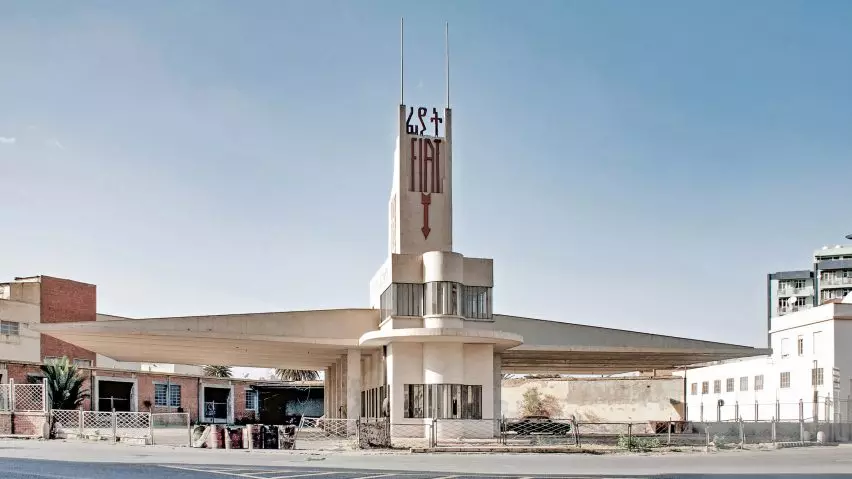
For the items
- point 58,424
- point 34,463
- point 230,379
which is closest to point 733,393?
point 230,379

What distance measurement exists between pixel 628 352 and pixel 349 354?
14066 millimetres

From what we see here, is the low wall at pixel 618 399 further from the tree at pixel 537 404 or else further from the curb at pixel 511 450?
the curb at pixel 511 450

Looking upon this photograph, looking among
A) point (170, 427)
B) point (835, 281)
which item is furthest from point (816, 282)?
point (170, 427)

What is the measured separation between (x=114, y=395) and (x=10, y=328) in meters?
7.72

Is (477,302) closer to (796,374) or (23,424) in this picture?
(23,424)

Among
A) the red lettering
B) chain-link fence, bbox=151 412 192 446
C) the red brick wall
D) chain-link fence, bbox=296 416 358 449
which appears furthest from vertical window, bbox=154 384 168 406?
the red lettering

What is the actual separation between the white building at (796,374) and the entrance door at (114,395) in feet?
122

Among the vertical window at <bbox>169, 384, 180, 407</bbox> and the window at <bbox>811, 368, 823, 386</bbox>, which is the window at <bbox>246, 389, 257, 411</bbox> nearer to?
the vertical window at <bbox>169, 384, 180, 407</bbox>

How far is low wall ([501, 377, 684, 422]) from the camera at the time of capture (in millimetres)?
73062

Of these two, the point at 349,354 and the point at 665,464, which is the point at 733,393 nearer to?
the point at 349,354

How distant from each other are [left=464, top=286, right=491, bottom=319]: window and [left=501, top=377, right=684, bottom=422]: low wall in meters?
34.3

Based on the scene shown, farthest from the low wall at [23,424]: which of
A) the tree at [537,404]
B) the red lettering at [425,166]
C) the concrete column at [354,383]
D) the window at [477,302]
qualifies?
the tree at [537,404]

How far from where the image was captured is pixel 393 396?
1566 inches

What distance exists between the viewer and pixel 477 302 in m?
41.4
